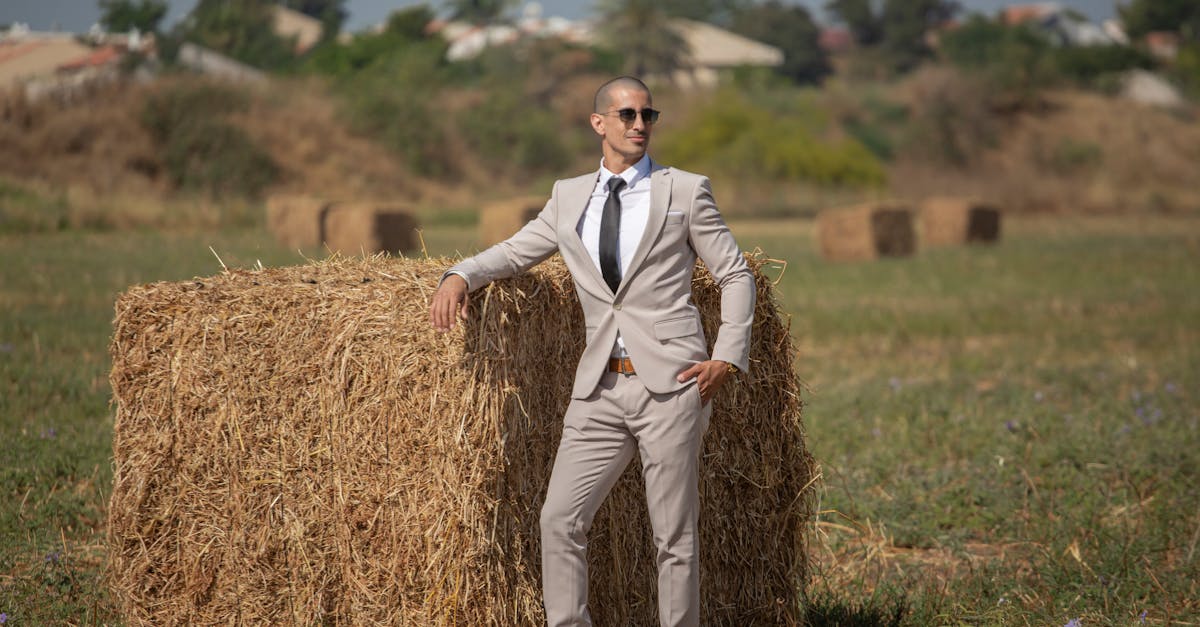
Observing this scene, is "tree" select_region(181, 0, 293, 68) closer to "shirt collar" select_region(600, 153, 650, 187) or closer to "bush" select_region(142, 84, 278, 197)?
"bush" select_region(142, 84, 278, 197)

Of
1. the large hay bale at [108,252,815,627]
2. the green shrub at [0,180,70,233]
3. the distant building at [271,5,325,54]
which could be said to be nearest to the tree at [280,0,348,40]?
the distant building at [271,5,325,54]

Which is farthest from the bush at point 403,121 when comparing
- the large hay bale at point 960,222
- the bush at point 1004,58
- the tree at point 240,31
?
the bush at point 1004,58

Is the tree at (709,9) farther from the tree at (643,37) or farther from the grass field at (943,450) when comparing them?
the grass field at (943,450)

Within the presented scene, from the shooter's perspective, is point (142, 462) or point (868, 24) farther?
point (868, 24)

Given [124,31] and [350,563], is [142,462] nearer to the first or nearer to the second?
[350,563]

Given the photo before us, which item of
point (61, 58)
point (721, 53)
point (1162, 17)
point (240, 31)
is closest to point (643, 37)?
point (721, 53)

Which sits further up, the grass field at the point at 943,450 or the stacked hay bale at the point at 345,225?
the stacked hay bale at the point at 345,225

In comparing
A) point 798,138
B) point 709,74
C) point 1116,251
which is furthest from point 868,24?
point 1116,251

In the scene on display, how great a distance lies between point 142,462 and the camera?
17.1 feet

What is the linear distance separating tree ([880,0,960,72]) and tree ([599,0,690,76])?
68.3 ft

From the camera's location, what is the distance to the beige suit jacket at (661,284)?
14.5 ft

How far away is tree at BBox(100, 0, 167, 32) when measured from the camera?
1620 inches

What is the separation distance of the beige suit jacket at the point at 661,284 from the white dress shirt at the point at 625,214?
0.03 metres

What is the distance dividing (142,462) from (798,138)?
4758cm
